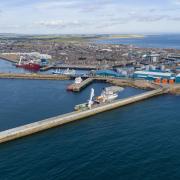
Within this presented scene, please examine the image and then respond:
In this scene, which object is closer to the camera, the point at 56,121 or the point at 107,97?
the point at 56,121

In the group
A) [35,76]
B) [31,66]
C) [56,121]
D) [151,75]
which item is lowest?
[56,121]

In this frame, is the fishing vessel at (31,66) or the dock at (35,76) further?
the fishing vessel at (31,66)

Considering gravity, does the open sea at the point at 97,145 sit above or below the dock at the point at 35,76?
below

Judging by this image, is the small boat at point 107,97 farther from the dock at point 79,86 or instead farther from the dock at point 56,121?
the dock at point 79,86

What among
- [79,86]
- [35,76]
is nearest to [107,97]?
[79,86]

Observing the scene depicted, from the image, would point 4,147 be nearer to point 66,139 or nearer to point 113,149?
point 66,139

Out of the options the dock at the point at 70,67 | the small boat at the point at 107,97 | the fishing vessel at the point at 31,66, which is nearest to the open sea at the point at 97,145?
the small boat at the point at 107,97

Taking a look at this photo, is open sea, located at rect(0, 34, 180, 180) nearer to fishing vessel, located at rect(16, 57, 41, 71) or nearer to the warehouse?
the warehouse

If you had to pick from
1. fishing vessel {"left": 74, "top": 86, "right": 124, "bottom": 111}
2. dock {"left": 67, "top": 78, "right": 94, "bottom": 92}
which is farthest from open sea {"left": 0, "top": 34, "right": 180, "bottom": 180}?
dock {"left": 67, "top": 78, "right": 94, "bottom": 92}

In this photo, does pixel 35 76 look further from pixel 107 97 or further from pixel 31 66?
pixel 107 97
